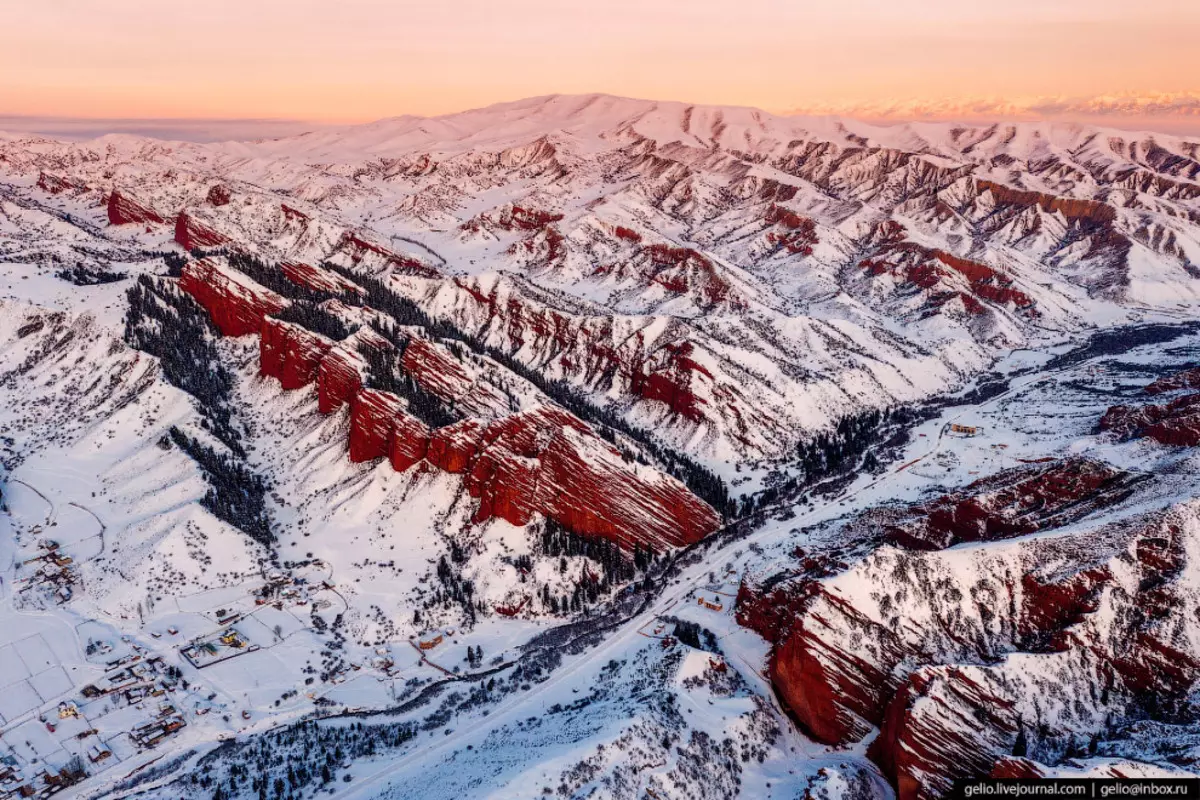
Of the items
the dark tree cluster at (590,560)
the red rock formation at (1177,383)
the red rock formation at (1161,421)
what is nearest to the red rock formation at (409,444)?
the dark tree cluster at (590,560)

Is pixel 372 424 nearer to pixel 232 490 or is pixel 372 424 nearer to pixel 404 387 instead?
pixel 404 387

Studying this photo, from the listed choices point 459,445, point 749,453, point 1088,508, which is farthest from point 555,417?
point 1088,508

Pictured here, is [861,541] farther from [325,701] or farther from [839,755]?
[325,701]

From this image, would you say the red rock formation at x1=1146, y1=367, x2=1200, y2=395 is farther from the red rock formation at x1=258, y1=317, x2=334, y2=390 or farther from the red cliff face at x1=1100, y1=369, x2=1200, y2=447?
the red rock formation at x1=258, y1=317, x2=334, y2=390

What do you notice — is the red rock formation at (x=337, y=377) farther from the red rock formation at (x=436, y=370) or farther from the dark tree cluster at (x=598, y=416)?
the dark tree cluster at (x=598, y=416)

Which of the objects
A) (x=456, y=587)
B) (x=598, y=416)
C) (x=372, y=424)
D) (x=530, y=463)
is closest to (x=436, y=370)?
(x=372, y=424)

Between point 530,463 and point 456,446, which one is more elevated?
point 456,446
